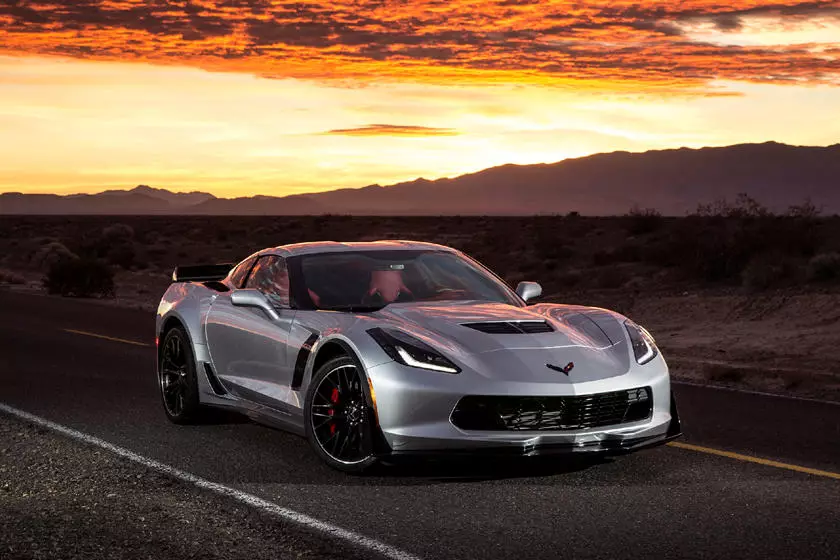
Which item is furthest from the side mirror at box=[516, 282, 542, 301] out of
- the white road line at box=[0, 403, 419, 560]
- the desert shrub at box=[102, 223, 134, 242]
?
the desert shrub at box=[102, 223, 134, 242]

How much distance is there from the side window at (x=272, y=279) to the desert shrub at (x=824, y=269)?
23.3 metres

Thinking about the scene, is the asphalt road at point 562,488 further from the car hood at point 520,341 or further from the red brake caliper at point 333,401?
the car hood at point 520,341

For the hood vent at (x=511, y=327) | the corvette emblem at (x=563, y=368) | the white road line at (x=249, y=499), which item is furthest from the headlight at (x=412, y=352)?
the white road line at (x=249, y=499)

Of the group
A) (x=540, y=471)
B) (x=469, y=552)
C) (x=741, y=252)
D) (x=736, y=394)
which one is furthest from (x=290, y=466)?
(x=741, y=252)

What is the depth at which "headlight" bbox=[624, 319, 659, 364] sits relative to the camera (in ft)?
25.0

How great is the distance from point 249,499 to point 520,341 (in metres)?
1.82

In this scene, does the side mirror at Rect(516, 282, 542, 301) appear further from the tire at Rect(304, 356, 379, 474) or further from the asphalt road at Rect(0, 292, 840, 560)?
the tire at Rect(304, 356, 379, 474)

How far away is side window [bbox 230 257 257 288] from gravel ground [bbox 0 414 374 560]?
1693mm

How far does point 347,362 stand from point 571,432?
1398 millimetres

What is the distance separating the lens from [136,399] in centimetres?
1107

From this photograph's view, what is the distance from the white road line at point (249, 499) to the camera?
590 cm

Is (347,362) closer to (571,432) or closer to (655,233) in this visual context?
(571,432)

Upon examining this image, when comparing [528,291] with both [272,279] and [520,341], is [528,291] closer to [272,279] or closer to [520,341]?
[520,341]

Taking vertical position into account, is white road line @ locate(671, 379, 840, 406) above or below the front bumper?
below
